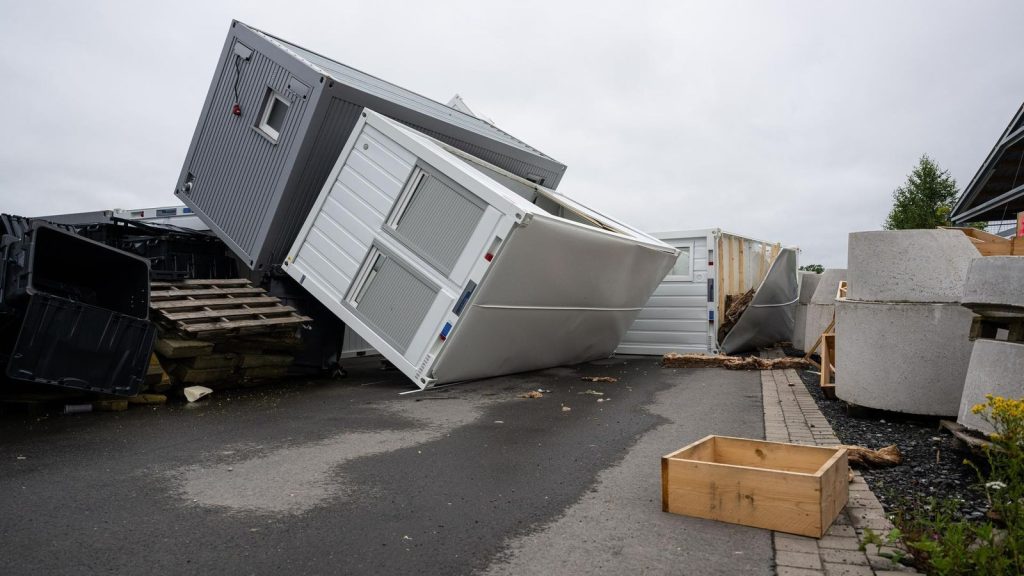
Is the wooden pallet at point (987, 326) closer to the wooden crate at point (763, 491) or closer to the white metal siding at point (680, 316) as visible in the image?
the wooden crate at point (763, 491)

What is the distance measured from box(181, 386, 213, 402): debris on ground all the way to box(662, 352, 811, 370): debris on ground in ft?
23.3

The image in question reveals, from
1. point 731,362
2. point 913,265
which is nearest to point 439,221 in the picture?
point 913,265

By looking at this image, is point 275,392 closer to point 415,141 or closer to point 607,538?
point 415,141

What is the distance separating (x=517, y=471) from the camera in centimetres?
480

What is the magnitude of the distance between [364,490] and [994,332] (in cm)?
434

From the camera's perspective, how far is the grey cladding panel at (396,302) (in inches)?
309

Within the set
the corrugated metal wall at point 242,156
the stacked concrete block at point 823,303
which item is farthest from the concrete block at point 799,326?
the corrugated metal wall at point 242,156

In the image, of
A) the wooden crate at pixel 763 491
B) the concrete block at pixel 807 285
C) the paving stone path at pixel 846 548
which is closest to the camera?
the paving stone path at pixel 846 548

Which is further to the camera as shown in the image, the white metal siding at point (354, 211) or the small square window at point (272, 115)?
the small square window at point (272, 115)

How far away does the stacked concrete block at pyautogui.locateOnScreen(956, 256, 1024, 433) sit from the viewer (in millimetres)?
4281

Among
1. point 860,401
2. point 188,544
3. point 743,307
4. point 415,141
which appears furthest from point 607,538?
point 743,307

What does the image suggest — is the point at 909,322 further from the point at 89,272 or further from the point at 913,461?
the point at 89,272

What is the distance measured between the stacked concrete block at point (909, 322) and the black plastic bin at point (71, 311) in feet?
22.8

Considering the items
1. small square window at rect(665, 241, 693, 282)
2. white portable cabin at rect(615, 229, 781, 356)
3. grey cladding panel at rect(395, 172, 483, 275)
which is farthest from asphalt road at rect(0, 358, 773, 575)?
small square window at rect(665, 241, 693, 282)
